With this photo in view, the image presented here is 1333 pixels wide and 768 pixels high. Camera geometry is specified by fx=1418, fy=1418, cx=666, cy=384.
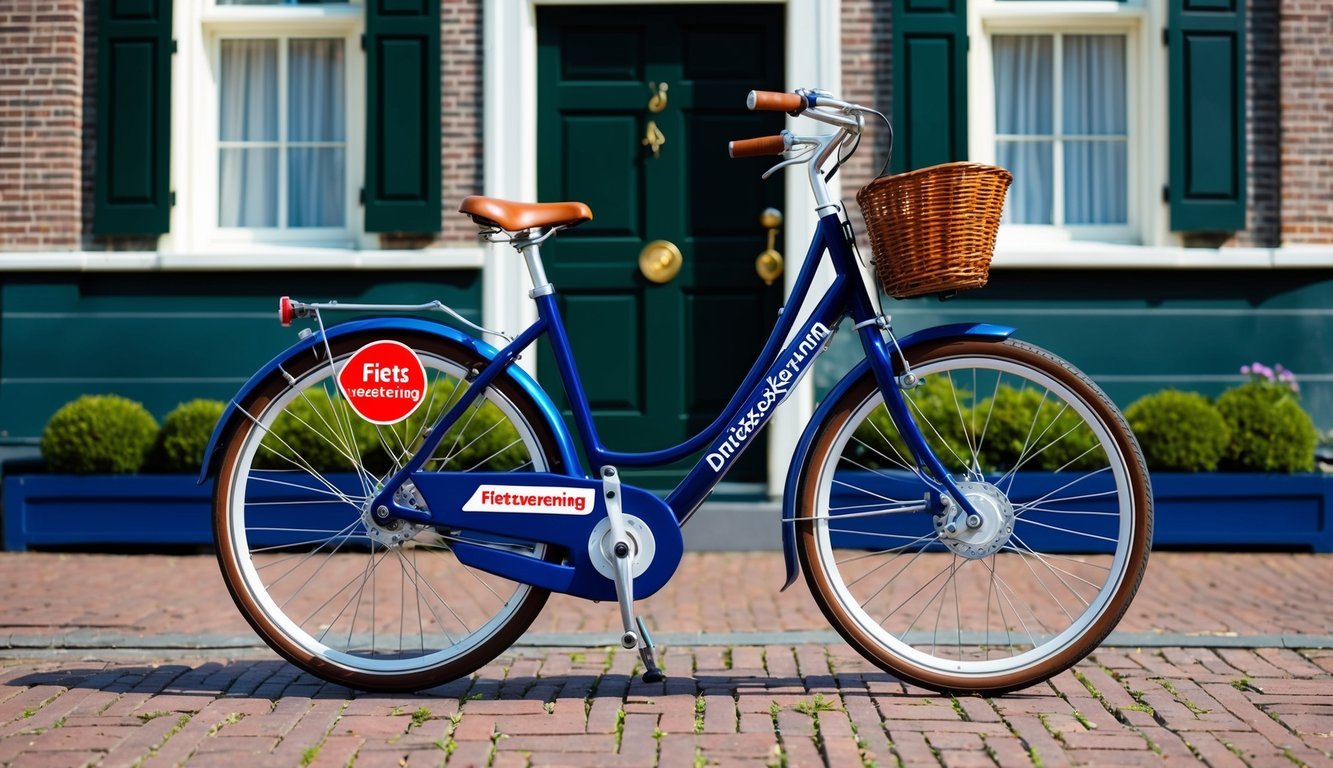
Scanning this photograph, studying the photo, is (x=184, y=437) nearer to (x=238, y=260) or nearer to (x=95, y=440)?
(x=95, y=440)

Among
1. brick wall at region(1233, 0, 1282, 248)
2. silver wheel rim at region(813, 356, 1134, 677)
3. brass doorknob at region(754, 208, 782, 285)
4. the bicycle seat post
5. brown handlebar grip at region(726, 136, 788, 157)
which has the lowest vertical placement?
silver wheel rim at region(813, 356, 1134, 677)

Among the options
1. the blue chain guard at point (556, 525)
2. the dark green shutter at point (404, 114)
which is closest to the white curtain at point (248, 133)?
the dark green shutter at point (404, 114)

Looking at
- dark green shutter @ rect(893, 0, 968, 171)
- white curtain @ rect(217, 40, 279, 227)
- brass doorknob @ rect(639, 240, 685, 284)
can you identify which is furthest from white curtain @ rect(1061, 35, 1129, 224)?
white curtain @ rect(217, 40, 279, 227)

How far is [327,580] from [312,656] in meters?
2.26

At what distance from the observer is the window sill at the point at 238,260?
724 cm

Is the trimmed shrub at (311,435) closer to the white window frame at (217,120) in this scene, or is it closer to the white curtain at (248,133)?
the white window frame at (217,120)

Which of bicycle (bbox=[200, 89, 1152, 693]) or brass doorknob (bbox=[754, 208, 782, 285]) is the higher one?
brass doorknob (bbox=[754, 208, 782, 285])

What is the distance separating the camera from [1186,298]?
7.28 metres

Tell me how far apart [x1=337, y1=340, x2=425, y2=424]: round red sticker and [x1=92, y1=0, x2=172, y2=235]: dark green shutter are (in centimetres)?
415

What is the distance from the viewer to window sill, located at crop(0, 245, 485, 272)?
724 cm

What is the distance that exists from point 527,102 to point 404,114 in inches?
24.9

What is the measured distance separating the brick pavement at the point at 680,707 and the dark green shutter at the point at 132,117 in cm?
291

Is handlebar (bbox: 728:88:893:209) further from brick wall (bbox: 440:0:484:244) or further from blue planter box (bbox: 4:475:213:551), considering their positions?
blue planter box (bbox: 4:475:213:551)

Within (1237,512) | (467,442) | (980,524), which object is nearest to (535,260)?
(980,524)
